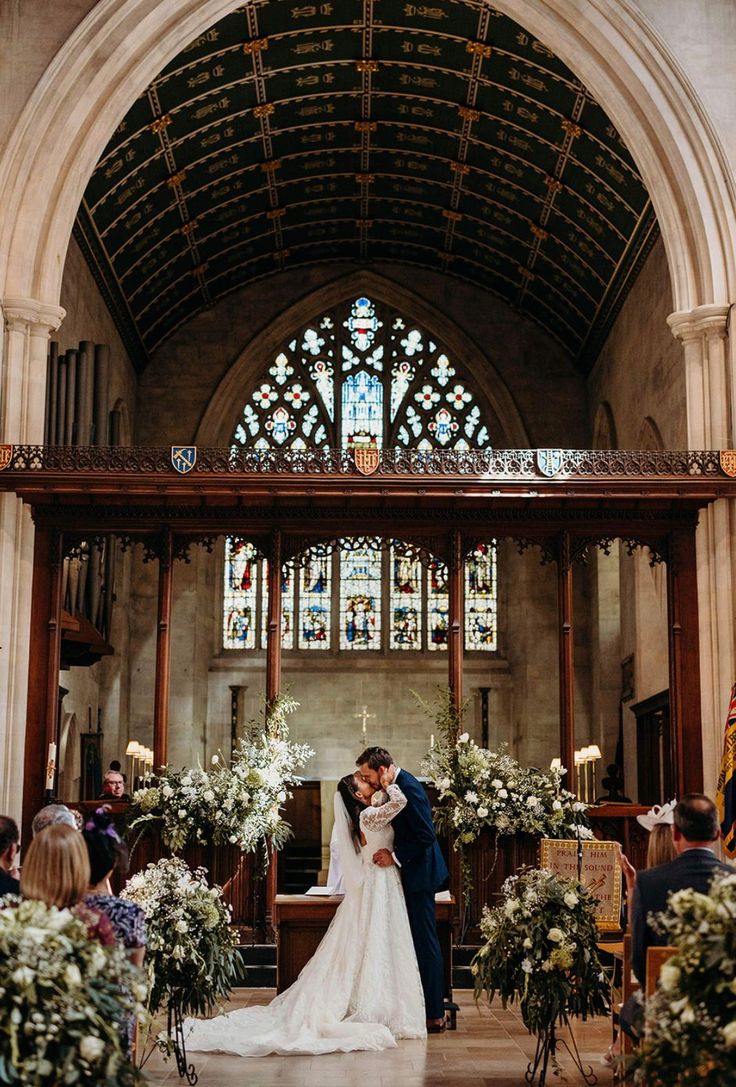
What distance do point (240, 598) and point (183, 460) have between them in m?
9.34

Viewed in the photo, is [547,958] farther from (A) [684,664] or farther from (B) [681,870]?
(A) [684,664]

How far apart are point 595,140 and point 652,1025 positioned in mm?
12277

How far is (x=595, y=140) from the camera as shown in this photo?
14.9 metres

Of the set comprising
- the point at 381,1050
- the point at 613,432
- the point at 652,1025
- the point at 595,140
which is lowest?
the point at 381,1050

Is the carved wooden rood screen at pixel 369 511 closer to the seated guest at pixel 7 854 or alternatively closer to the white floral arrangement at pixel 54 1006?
the seated guest at pixel 7 854

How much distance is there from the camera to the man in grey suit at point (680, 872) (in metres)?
4.96

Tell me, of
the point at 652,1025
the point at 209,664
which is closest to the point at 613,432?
the point at 209,664

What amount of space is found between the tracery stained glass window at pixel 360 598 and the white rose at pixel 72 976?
1656 centimetres

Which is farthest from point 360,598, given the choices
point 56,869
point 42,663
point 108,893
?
point 56,869

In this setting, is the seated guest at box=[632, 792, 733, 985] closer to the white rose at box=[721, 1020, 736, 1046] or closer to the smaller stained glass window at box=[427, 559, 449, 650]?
the white rose at box=[721, 1020, 736, 1046]

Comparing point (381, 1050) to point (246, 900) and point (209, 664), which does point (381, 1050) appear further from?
point (209, 664)

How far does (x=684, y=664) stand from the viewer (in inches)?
465

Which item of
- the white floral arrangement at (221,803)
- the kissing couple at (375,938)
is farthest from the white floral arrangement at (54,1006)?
the white floral arrangement at (221,803)

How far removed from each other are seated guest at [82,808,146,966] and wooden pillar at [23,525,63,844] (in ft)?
21.3
